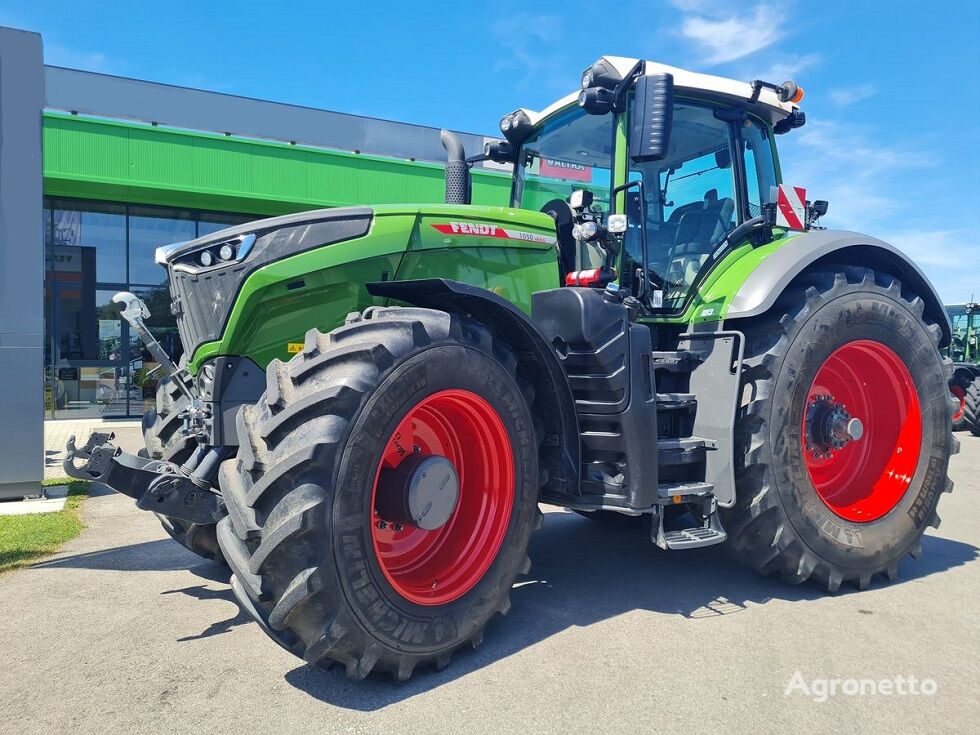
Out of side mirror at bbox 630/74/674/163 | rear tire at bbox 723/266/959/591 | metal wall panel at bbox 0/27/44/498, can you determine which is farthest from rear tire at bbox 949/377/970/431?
metal wall panel at bbox 0/27/44/498

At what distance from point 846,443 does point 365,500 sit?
10.6ft

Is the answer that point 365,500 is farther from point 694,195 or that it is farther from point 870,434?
point 870,434

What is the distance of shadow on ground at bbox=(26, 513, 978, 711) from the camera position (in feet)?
9.76

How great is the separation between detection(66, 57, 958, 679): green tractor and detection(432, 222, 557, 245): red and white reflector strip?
1 cm

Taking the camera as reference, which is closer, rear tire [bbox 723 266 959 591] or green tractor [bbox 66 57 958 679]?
green tractor [bbox 66 57 958 679]

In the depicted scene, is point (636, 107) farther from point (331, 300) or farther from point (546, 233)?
point (331, 300)

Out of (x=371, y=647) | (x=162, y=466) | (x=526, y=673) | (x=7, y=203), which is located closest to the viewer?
(x=371, y=647)

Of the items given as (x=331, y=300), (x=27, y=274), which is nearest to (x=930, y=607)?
(x=331, y=300)

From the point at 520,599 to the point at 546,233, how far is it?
6.73 feet

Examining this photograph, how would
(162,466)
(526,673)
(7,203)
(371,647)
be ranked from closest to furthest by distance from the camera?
(371,647) < (526,673) < (162,466) < (7,203)

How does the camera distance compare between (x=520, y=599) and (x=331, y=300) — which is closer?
(x=331, y=300)

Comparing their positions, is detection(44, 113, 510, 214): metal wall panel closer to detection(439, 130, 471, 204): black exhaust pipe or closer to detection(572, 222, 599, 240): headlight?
detection(439, 130, 471, 204): black exhaust pipe

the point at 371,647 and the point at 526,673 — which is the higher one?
the point at 371,647

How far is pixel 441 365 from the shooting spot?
3.06m
